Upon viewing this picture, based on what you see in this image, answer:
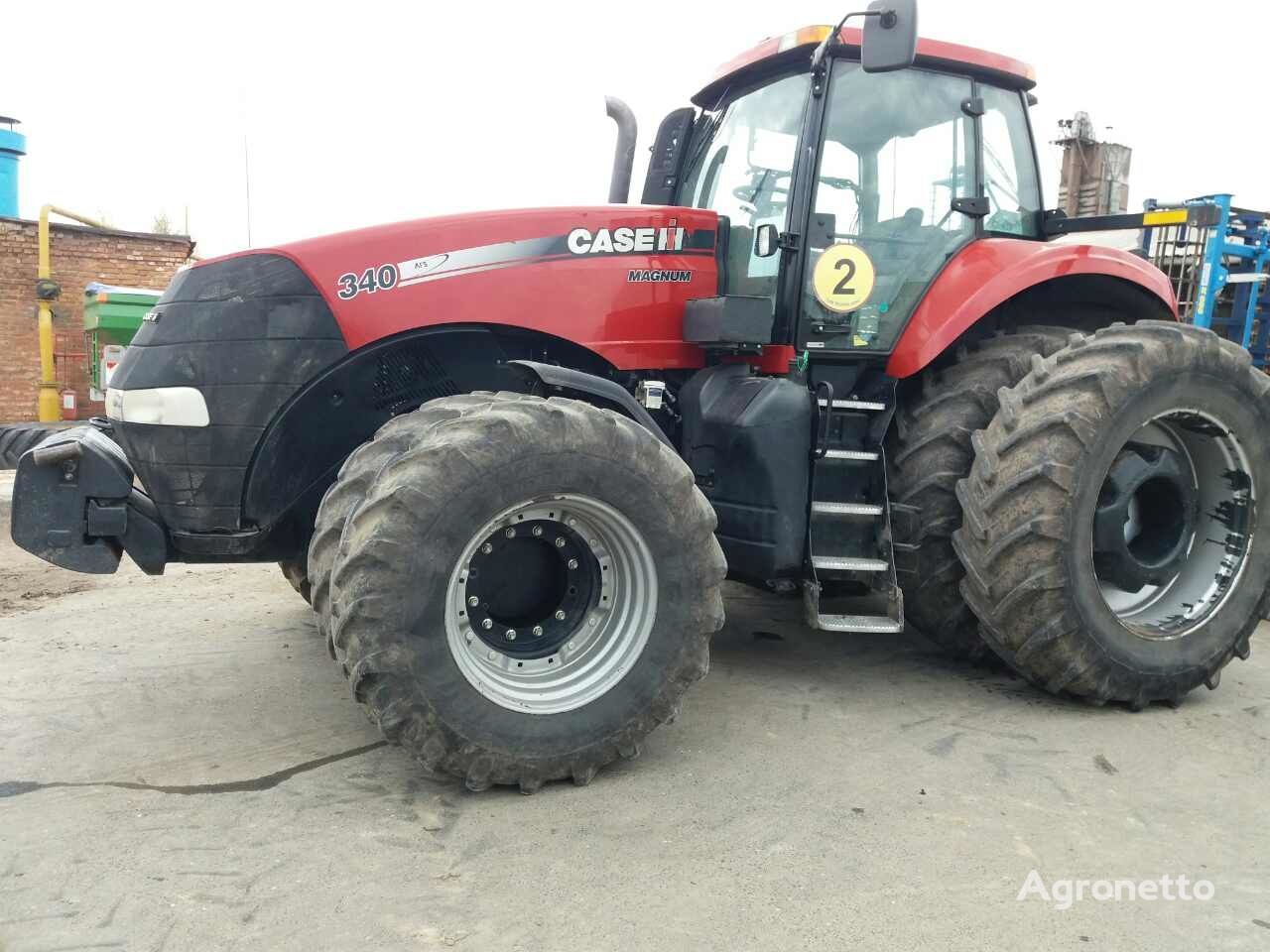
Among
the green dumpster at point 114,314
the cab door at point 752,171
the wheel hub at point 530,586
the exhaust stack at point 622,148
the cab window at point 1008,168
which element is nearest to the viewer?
the wheel hub at point 530,586

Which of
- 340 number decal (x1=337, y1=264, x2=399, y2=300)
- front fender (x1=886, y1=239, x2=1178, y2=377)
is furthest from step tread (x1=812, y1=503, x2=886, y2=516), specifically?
340 number decal (x1=337, y1=264, x2=399, y2=300)

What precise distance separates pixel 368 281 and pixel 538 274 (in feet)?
A: 2.06

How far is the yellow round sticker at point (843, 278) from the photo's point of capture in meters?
4.05

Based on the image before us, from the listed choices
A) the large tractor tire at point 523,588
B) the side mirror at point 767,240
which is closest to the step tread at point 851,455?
the side mirror at point 767,240

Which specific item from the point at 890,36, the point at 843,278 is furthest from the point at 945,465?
the point at 890,36

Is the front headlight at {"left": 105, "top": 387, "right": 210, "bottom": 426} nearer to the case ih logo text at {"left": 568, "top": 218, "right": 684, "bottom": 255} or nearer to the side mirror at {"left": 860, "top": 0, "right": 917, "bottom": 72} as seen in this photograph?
the case ih logo text at {"left": 568, "top": 218, "right": 684, "bottom": 255}

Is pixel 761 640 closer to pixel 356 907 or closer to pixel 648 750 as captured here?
pixel 648 750

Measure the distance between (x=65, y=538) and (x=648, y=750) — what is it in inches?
82.5

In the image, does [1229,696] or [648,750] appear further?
[1229,696]

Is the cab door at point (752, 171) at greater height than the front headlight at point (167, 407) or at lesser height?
greater

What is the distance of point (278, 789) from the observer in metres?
3.04

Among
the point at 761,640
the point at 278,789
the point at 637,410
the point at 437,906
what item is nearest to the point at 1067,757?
the point at 761,640

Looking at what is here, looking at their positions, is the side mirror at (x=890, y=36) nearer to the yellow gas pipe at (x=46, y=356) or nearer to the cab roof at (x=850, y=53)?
the cab roof at (x=850, y=53)

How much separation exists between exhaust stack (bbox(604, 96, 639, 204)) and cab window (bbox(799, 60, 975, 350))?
43.9 inches
